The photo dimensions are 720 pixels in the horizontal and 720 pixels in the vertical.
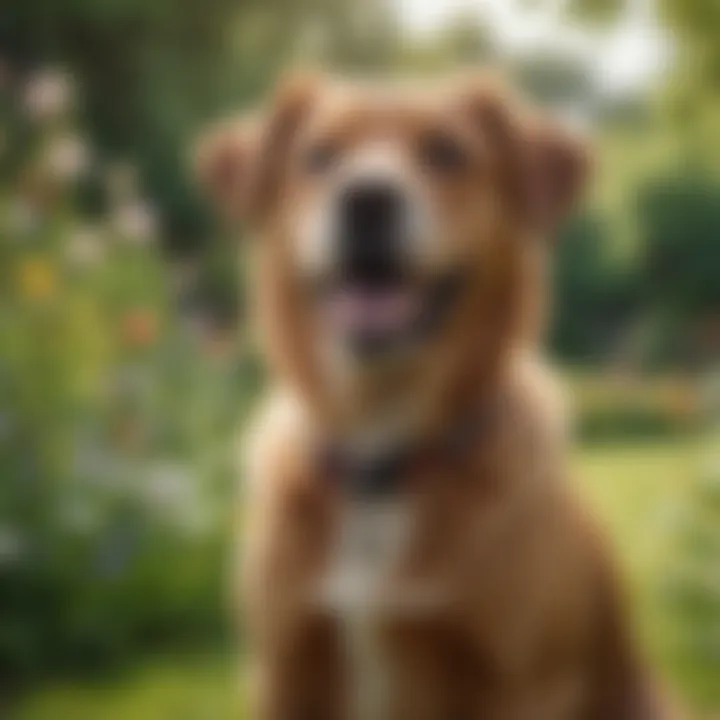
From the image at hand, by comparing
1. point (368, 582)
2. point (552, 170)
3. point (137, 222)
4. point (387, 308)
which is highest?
point (137, 222)

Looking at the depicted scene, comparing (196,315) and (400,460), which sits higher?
(196,315)

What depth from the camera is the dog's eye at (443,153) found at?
1.60m

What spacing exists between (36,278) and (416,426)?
537 millimetres

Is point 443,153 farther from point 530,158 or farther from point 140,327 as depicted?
point 140,327

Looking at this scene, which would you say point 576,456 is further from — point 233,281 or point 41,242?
point 41,242

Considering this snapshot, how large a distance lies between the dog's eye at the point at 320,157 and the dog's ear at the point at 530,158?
15cm

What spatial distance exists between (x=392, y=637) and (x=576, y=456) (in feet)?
1.06

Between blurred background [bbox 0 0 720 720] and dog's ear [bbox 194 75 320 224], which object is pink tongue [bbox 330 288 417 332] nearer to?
dog's ear [bbox 194 75 320 224]

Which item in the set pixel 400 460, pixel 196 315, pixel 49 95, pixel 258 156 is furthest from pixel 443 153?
pixel 49 95

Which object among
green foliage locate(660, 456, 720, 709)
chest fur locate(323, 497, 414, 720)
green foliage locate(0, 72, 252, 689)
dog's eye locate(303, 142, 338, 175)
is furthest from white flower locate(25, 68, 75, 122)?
green foliage locate(660, 456, 720, 709)

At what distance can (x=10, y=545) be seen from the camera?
1.87 metres

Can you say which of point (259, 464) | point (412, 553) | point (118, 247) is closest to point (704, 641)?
point (412, 553)

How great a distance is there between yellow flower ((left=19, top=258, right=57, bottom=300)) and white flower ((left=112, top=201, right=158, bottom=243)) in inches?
3.9

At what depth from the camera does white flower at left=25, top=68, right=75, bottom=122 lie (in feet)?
6.15
